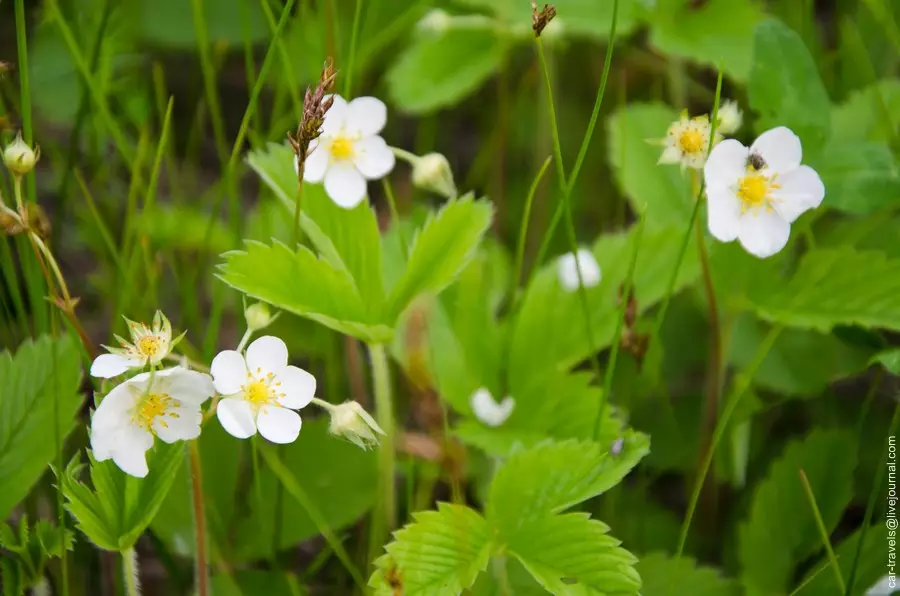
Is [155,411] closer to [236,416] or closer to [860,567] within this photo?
[236,416]

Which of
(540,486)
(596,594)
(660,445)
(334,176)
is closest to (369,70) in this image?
(334,176)

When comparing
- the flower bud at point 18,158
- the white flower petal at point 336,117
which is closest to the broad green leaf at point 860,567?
the white flower petal at point 336,117

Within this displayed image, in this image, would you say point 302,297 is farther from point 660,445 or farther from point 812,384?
point 812,384

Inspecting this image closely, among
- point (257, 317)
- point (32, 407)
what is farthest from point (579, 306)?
point (32, 407)

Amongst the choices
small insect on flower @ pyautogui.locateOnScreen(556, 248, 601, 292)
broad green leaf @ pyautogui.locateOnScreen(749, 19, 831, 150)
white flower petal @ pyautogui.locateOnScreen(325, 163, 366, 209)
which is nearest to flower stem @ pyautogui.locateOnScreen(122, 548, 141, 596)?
white flower petal @ pyautogui.locateOnScreen(325, 163, 366, 209)

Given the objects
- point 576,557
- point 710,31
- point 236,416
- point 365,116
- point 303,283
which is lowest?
point 576,557
